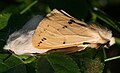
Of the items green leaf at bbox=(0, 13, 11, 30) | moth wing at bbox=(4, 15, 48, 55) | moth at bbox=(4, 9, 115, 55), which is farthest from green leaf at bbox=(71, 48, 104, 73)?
green leaf at bbox=(0, 13, 11, 30)

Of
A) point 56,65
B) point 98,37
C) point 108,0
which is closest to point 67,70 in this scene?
point 56,65

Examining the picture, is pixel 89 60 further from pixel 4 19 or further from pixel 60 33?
pixel 4 19

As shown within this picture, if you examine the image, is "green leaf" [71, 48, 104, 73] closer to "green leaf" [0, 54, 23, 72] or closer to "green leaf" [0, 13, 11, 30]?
"green leaf" [0, 54, 23, 72]

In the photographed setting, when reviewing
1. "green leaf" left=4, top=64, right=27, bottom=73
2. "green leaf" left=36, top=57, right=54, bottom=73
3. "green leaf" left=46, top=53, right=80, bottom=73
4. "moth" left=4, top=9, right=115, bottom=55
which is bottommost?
"green leaf" left=4, top=64, right=27, bottom=73

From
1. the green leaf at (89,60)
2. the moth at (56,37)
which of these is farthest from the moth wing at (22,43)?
the green leaf at (89,60)

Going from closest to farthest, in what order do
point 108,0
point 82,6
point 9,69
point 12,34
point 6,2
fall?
point 9,69
point 12,34
point 82,6
point 6,2
point 108,0

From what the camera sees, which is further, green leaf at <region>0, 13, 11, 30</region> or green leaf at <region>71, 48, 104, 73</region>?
green leaf at <region>0, 13, 11, 30</region>

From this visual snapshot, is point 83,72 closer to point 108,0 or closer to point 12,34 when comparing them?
point 12,34
